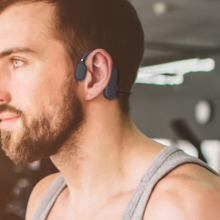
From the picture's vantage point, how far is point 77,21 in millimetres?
802

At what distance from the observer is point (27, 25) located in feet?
2.58

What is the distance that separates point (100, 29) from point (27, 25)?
17 centimetres

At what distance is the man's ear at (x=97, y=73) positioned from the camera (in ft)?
2.61

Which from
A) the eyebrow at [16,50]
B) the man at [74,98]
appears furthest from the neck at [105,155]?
the eyebrow at [16,50]

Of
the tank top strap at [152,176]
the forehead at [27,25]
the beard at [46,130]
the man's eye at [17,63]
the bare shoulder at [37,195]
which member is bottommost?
the bare shoulder at [37,195]

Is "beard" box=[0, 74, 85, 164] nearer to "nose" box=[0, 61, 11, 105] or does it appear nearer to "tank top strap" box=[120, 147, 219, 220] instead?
"nose" box=[0, 61, 11, 105]

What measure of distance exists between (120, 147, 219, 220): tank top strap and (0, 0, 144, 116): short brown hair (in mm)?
161

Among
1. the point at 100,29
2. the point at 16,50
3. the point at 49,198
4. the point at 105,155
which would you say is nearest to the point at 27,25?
the point at 16,50

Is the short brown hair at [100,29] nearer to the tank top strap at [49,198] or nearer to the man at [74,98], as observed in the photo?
the man at [74,98]

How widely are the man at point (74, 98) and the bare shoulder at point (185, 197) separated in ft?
0.29

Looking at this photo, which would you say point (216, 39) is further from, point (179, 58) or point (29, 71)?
point (29, 71)

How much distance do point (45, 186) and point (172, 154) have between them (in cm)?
49

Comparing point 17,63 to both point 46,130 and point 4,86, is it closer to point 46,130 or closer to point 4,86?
point 4,86

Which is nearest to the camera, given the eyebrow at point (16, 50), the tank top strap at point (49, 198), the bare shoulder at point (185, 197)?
the bare shoulder at point (185, 197)
